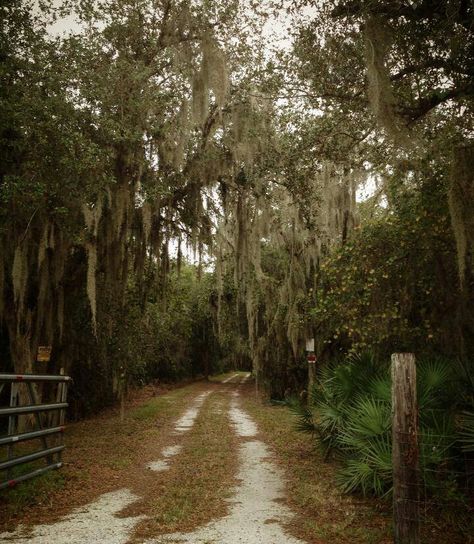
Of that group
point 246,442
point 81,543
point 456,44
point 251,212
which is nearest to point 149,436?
point 246,442

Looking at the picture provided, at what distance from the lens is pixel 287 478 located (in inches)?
295

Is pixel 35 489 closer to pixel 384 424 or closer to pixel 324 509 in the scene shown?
pixel 324 509

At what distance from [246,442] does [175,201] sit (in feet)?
20.3

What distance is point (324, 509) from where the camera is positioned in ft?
19.1

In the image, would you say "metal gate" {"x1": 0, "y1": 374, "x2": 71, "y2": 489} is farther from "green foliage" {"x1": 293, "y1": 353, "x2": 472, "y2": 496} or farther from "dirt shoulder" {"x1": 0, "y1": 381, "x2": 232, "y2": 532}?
"green foliage" {"x1": 293, "y1": 353, "x2": 472, "y2": 496}

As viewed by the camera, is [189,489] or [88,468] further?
[88,468]

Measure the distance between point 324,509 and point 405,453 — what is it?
182cm

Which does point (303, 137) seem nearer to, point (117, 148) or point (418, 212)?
point (418, 212)

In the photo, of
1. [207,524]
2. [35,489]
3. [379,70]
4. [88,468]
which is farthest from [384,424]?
[88,468]

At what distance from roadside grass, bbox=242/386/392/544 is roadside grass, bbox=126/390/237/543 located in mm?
947

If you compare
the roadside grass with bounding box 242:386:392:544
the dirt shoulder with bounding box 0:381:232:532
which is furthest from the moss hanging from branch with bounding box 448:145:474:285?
the dirt shoulder with bounding box 0:381:232:532

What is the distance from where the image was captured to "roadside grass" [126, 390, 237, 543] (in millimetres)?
5285

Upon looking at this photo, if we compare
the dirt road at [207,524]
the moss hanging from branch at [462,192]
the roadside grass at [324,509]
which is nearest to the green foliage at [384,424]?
the roadside grass at [324,509]

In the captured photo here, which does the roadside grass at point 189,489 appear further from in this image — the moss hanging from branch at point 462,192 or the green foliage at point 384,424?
the moss hanging from branch at point 462,192
